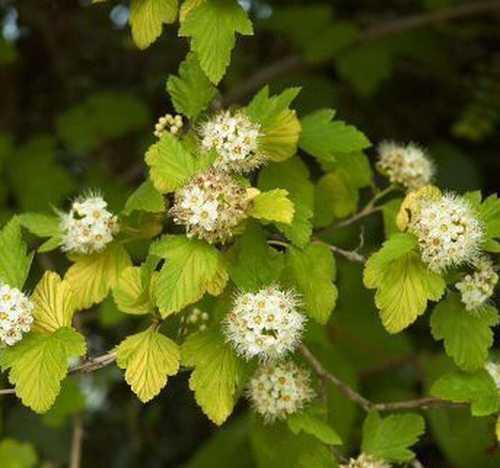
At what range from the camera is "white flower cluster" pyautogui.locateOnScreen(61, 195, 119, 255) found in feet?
6.28

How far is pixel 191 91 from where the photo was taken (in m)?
1.93

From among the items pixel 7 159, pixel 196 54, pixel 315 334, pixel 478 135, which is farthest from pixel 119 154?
pixel 196 54

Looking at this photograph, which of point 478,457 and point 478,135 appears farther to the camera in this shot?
point 478,135

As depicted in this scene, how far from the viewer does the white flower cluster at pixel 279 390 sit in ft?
6.41

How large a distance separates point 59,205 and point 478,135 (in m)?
1.43

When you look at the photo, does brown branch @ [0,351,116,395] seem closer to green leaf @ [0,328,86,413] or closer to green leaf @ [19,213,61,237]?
green leaf @ [0,328,86,413]

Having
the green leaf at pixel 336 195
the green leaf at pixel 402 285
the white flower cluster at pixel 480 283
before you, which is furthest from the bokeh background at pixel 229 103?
the green leaf at pixel 402 285

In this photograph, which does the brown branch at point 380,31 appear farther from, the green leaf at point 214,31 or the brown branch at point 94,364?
the brown branch at point 94,364

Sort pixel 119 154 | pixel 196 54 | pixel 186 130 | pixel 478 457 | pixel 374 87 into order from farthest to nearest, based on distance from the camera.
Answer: pixel 119 154 → pixel 374 87 → pixel 478 457 → pixel 186 130 → pixel 196 54

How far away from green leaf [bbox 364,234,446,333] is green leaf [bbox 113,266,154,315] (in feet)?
1.43

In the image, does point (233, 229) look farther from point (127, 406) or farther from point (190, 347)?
point (127, 406)

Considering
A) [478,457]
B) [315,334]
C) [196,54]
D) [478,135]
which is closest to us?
[196,54]

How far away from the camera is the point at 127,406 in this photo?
13.1 ft

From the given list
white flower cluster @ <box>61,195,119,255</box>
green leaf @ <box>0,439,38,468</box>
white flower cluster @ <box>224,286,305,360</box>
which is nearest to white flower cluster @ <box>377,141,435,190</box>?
white flower cluster @ <box>224,286,305,360</box>
